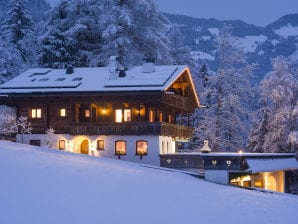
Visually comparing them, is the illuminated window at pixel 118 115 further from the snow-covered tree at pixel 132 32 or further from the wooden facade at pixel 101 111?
the snow-covered tree at pixel 132 32

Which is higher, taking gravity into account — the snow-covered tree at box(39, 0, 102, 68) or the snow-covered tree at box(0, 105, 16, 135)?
the snow-covered tree at box(39, 0, 102, 68)

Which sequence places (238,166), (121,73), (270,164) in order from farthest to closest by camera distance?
(121,73) < (270,164) < (238,166)

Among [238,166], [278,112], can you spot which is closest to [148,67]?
[278,112]

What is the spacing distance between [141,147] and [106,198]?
24.3 meters

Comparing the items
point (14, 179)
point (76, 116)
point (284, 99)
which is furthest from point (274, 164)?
point (14, 179)

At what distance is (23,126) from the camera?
1710 inches

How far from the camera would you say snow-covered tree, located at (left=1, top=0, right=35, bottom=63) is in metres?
60.8

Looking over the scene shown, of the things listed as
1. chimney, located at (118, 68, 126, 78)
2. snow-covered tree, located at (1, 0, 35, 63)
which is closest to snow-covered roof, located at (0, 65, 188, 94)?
chimney, located at (118, 68, 126, 78)

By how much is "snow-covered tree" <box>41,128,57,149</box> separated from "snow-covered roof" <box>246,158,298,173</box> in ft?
56.3

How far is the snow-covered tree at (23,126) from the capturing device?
145 ft

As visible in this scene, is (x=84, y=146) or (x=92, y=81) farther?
(x=92, y=81)

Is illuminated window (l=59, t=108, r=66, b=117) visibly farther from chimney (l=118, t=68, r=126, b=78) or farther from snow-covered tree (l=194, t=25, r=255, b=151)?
snow-covered tree (l=194, t=25, r=255, b=151)

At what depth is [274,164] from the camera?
38.7m

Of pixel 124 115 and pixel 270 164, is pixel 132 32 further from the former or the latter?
pixel 270 164
